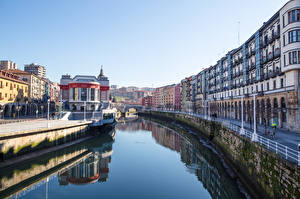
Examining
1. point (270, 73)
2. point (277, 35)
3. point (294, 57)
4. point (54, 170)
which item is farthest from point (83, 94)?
point (294, 57)

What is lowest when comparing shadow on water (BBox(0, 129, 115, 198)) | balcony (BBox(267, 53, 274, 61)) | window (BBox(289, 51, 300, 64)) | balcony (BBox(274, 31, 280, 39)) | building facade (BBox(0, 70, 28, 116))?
shadow on water (BBox(0, 129, 115, 198))

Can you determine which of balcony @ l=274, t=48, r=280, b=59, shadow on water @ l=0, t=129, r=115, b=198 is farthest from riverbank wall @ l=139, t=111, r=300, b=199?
balcony @ l=274, t=48, r=280, b=59

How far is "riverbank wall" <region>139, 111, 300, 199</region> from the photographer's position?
11727 millimetres

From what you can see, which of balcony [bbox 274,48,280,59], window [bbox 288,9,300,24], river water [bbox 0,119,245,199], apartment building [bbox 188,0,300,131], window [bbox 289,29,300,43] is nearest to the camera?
river water [bbox 0,119,245,199]

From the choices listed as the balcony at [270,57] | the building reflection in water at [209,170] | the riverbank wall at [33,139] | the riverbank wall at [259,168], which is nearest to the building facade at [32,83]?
the riverbank wall at [33,139]

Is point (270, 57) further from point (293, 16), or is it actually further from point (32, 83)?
point (32, 83)

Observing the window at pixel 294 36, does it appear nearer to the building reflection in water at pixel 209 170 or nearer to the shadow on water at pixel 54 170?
the building reflection in water at pixel 209 170

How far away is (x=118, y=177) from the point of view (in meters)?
22.5

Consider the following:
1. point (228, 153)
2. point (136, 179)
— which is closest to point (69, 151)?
point (136, 179)

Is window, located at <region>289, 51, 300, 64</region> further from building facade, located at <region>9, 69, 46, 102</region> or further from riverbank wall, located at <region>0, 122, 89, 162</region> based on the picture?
building facade, located at <region>9, 69, 46, 102</region>

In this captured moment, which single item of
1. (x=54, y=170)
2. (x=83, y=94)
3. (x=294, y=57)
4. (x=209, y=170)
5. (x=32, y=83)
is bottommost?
(x=209, y=170)

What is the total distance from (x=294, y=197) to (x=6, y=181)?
24.9 meters

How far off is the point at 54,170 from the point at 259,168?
23166 millimetres

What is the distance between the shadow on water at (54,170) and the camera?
18.7m
